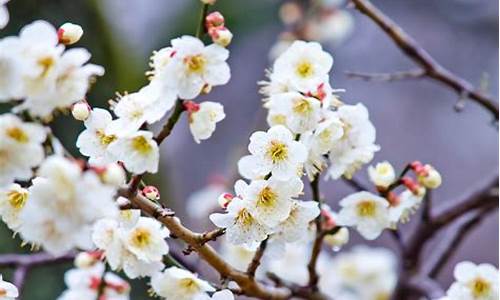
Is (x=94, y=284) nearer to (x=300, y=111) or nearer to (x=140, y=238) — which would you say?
(x=140, y=238)

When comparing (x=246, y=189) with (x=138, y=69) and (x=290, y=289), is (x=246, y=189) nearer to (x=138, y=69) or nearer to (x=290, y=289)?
(x=290, y=289)

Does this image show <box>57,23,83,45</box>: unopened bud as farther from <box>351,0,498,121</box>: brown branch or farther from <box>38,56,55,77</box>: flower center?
<box>351,0,498,121</box>: brown branch

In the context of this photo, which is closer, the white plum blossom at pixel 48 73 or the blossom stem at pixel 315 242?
the white plum blossom at pixel 48 73

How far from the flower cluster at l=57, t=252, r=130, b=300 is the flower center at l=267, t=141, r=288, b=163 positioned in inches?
7.3

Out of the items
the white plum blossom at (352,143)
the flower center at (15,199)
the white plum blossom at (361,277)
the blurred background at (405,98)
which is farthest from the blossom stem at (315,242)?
the blurred background at (405,98)

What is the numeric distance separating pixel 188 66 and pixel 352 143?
0.64 ft

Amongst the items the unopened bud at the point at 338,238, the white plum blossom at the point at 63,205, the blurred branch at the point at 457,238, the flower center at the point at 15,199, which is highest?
the white plum blossom at the point at 63,205

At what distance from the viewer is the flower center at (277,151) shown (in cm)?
59

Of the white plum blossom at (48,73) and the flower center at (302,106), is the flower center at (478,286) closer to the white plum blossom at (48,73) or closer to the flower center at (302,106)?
the flower center at (302,106)

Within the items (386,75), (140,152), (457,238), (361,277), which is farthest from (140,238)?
(361,277)

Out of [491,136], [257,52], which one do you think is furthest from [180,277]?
[491,136]

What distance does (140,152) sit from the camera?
546 mm

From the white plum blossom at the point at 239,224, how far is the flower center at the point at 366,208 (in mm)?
135

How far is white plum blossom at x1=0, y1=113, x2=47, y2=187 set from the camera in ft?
1.54
